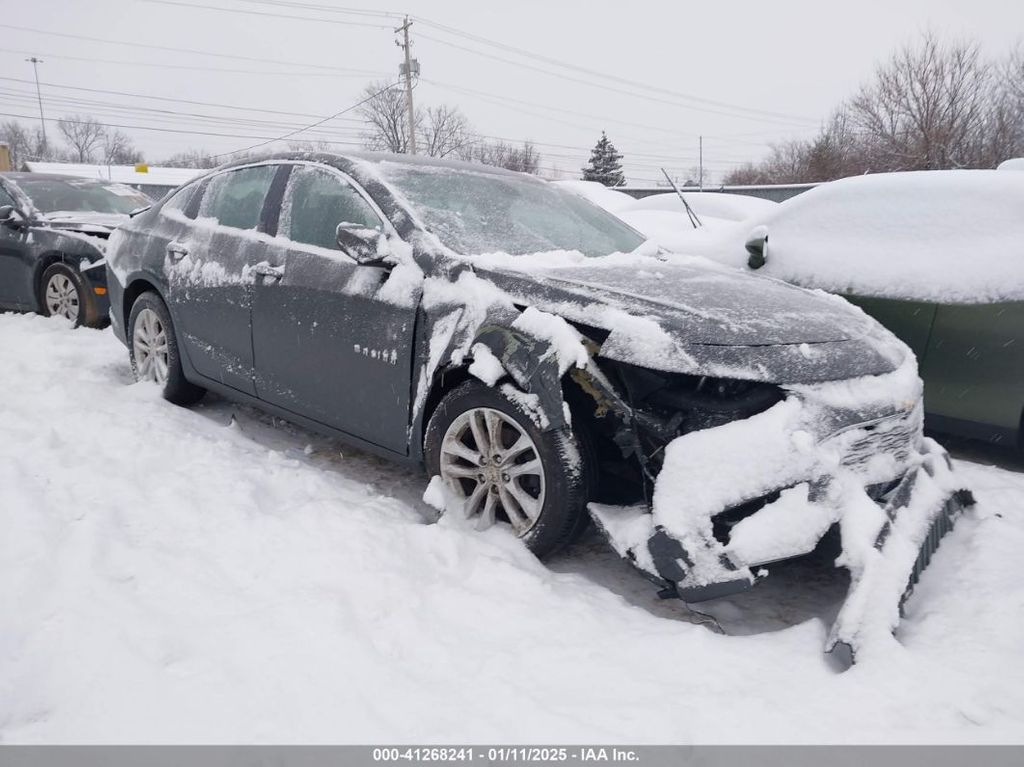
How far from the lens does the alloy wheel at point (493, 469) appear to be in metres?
2.62

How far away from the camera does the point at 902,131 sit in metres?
24.2

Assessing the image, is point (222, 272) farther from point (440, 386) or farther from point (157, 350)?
point (440, 386)

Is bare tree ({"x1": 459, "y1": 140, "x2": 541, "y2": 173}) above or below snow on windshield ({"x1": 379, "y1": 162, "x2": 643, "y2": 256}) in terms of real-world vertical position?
above

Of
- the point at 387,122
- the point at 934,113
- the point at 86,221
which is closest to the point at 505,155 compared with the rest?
the point at 387,122

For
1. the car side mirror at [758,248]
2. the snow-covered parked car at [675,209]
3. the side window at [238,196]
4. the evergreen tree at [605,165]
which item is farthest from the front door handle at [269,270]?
the evergreen tree at [605,165]

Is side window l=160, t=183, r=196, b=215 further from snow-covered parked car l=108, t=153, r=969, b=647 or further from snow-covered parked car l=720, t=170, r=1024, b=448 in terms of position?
snow-covered parked car l=720, t=170, r=1024, b=448

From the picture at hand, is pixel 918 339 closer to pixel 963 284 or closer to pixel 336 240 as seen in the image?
pixel 963 284

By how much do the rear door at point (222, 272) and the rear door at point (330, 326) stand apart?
15 cm

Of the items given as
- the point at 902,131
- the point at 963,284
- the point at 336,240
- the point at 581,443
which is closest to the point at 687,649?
the point at 581,443

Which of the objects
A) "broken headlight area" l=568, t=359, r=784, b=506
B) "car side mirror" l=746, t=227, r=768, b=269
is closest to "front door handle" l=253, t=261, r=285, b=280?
"broken headlight area" l=568, t=359, r=784, b=506

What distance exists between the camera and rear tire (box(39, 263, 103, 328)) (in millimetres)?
5934

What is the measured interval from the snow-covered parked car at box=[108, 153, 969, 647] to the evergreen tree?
130ft

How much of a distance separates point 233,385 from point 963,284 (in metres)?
3.81

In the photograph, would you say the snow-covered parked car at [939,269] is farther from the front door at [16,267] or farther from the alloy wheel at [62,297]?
the front door at [16,267]
